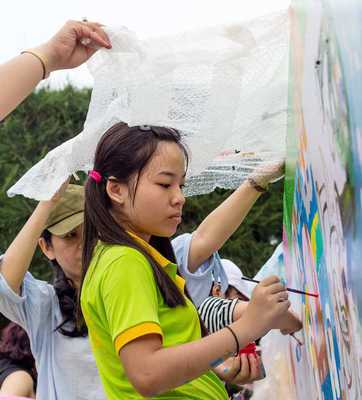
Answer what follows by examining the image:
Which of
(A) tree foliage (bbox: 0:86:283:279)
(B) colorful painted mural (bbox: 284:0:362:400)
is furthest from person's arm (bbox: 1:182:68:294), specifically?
(A) tree foliage (bbox: 0:86:283:279)

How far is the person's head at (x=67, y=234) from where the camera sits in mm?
2797

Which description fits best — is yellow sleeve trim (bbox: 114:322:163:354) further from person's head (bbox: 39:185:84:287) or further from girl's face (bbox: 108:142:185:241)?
person's head (bbox: 39:185:84:287)

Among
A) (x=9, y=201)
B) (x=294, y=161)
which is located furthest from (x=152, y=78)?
(x=9, y=201)

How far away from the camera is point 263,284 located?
6.00ft

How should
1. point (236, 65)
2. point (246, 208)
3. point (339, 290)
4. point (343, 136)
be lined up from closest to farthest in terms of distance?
point (343, 136), point (339, 290), point (236, 65), point (246, 208)

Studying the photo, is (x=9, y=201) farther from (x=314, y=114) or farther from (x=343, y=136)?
(x=343, y=136)

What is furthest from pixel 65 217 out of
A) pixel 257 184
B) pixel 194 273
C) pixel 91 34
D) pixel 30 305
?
pixel 91 34

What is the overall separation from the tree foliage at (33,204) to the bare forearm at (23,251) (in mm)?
2312

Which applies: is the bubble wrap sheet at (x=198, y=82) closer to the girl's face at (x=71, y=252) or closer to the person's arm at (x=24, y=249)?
the person's arm at (x=24, y=249)

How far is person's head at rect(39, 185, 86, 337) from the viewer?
9.07 feet

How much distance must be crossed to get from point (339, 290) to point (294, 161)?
704 millimetres

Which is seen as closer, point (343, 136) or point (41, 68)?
point (343, 136)

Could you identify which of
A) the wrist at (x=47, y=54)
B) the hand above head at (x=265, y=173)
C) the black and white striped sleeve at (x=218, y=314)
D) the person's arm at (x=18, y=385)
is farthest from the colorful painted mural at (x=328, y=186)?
the person's arm at (x=18, y=385)

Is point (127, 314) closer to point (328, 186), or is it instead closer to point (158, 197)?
point (158, 197)
